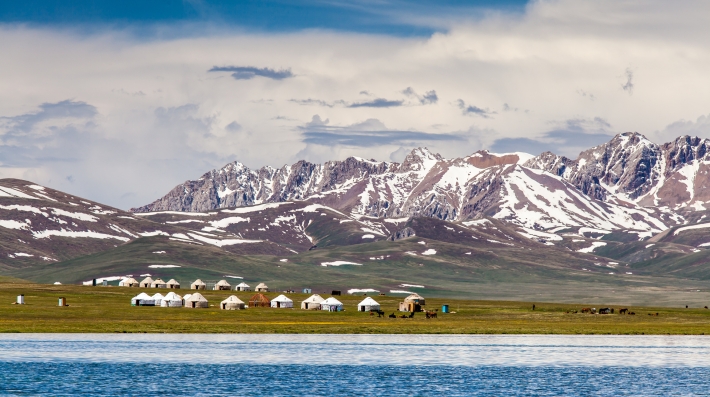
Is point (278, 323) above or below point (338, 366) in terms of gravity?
above

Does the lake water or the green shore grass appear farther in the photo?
the green shore grass

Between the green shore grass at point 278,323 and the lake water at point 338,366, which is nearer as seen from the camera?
the lake water at point 338,366

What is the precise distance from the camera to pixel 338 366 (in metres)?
91.4

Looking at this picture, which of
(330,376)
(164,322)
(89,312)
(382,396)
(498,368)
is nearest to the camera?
(382,396)

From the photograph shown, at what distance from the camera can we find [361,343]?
416 feet

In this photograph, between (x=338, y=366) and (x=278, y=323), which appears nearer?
(x=338, y=366)

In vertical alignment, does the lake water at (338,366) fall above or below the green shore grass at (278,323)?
below

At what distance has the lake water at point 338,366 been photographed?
73.9 metres

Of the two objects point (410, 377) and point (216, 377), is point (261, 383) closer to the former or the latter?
point (216, 377)

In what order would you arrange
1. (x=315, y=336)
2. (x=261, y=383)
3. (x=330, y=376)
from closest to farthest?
(x=261, y=383)
(x=330, y=376)
(x=315, y=336)

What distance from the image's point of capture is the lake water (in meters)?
73.9

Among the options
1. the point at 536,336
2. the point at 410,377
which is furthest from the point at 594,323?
the point at 410,377

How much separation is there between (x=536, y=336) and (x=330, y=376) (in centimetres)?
7284

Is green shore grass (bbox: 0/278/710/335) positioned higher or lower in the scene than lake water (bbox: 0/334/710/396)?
higher
